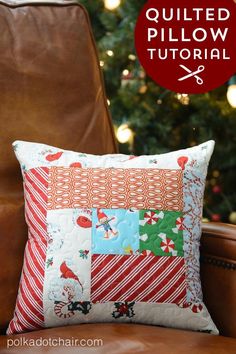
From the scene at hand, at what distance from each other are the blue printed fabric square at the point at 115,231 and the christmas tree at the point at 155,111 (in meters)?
1.20

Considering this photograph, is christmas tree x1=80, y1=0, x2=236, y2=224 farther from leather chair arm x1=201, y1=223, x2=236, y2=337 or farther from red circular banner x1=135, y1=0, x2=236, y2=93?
leather chair arm x1=201, y1=223, x2=236, y2=337

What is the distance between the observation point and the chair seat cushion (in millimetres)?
1104

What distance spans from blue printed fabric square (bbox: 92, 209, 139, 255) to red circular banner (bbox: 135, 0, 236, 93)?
118 centimetres

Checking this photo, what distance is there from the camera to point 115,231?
4.10ft

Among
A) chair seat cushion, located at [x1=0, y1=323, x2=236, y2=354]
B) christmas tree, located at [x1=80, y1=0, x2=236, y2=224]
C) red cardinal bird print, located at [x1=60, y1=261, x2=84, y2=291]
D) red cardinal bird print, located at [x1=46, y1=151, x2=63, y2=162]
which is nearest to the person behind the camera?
chair seat cushion, located at [x1=0, y1=323, x2=236, y2=354]

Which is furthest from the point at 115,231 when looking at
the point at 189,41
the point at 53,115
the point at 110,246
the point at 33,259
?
the point at 189,41

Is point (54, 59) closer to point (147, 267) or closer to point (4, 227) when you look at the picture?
point (4, 227)

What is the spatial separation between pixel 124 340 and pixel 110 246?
174 millimetres

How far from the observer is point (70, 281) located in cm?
122

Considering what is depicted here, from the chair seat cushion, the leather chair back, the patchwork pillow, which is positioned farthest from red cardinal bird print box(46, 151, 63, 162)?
the chair seat cushion

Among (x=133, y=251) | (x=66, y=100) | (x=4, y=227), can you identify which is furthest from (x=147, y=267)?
(x=66, y=100)

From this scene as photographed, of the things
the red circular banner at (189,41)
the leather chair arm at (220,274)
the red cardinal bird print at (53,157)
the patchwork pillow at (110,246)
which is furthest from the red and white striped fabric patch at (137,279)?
the red circular banner at (189,41)

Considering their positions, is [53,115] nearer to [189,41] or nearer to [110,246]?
[110,246]

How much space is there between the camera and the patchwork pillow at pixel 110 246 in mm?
1228
